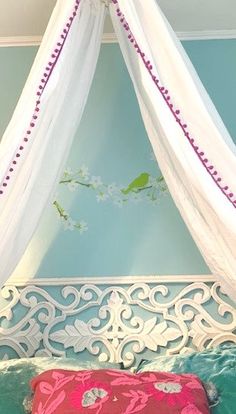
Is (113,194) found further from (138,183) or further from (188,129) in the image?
(188,129)

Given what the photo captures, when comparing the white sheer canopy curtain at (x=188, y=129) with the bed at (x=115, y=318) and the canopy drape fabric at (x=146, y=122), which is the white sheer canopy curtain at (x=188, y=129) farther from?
the bed at (x=115, y=318)

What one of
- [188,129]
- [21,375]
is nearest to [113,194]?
[188,129]

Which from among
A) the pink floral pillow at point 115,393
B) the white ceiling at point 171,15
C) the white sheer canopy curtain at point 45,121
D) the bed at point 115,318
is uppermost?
the white ceiling at point 171,15

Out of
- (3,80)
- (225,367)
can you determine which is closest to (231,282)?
(225,367)

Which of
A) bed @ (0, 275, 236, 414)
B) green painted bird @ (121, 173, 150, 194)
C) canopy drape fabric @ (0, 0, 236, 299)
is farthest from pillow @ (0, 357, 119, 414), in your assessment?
green painted bird @ (121, 173, 150, 194)

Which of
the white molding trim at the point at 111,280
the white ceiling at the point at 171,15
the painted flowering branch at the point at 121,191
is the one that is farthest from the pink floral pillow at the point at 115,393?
the white ceiling at the point at 171,15

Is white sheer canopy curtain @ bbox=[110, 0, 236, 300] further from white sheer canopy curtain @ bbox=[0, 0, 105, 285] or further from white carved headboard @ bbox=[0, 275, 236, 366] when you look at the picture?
white carved headboard @ bbox=[0, 275, 236, 366]

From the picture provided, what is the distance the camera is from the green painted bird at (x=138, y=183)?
279 cm

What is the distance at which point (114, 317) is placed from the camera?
2.62 meters

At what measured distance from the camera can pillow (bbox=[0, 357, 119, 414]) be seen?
6.64ft

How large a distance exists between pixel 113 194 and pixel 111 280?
0.40m

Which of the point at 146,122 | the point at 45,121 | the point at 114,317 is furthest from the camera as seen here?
the point at 114,317

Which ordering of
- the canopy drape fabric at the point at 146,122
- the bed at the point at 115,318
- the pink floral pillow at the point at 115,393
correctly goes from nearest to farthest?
the pink floral pillow at the point at 115,393 < the canopy drape fabric at the point at 146,122 < the bed at the point at 115,318

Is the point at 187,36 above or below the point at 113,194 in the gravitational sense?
above
